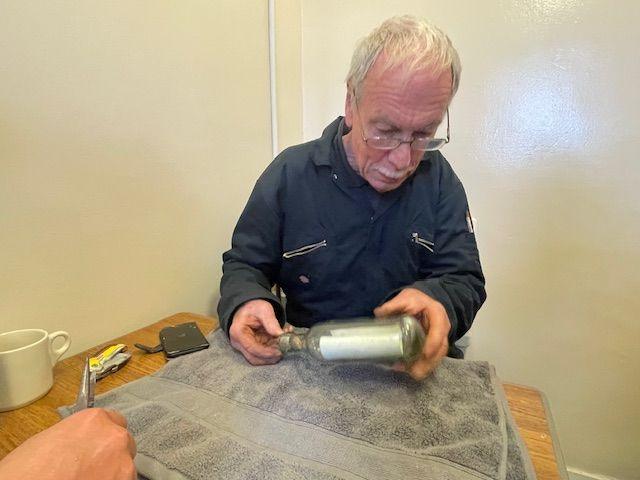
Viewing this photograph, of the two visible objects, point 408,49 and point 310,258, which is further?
point 310,258

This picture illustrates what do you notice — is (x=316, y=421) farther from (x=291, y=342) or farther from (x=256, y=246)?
(x=256, y=246)

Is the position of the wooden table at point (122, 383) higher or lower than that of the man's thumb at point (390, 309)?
lower

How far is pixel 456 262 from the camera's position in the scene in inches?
32.4

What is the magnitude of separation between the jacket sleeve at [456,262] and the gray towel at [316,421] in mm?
115

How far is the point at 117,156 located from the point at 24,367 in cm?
41

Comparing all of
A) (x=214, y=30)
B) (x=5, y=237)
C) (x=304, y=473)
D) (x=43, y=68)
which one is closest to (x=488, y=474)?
(x=304, y=473)

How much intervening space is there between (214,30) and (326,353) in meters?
0.89

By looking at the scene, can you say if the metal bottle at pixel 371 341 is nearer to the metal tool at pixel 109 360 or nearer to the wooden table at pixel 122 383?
the wooden table at pixel 122 383

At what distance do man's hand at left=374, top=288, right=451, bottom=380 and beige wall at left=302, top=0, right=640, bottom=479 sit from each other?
2.17 feet

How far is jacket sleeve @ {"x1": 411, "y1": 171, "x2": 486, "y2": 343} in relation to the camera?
2.38 ft

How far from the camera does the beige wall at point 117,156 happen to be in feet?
2.13

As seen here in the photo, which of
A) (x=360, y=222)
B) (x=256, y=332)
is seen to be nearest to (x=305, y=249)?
(x=360, y=222)

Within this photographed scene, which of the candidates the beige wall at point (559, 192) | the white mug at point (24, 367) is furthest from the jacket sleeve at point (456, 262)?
the white mug at point (24, 367)

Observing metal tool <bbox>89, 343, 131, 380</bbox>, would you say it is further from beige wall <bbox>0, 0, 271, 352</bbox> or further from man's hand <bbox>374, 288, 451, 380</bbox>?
man's hand <bbox>374, 288, 451, 380</bbox>
